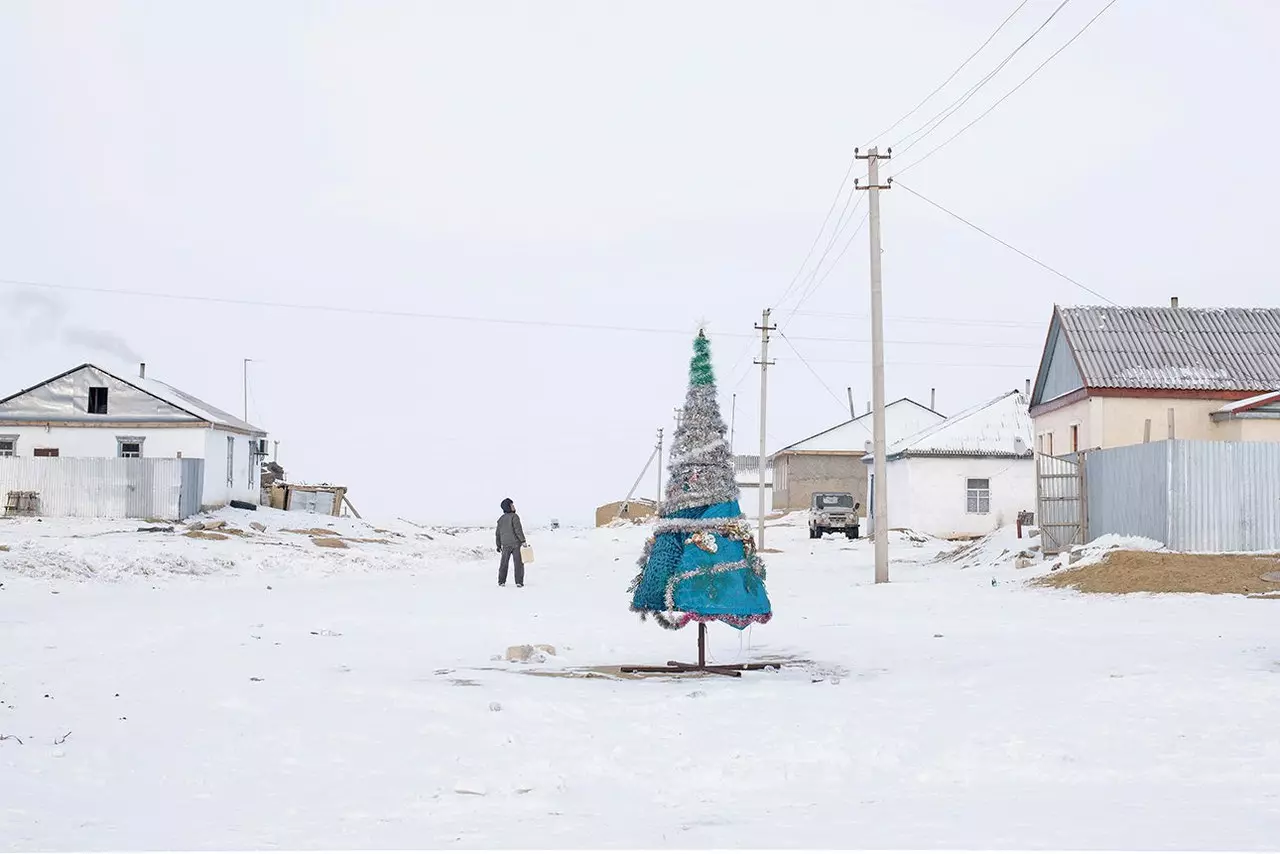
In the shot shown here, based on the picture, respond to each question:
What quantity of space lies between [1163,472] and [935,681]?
529 inches

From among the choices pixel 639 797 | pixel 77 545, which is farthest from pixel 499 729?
pixel 77 545

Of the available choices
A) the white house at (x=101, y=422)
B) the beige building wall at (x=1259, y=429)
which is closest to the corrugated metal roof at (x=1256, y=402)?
the beige building wall at (x=1259, y=429)

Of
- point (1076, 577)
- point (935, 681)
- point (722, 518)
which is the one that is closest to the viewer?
point (935, 681)

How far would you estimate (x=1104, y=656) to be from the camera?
43.0ft

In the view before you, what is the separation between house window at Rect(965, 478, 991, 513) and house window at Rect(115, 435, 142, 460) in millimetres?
29189

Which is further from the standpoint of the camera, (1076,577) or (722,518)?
(1076,577)

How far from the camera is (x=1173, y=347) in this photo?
3206 centimetres

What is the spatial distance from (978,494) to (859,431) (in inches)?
933

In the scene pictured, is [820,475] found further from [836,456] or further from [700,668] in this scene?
[700,668]

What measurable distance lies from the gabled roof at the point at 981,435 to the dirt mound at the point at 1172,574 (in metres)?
25.3

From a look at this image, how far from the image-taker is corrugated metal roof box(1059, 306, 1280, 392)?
31.0 metres

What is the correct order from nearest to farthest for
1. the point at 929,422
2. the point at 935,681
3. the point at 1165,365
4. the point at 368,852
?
the point at 368,852 < the point at 935,681 < the point at 1165,365 < the point at 929,422

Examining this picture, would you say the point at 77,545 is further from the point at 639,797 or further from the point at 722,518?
the point at 639,797

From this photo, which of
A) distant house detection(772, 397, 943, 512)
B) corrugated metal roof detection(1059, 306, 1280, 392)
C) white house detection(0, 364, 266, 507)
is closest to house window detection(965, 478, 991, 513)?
corrugated metal roof detection(1059, 306, 1280, 392)
